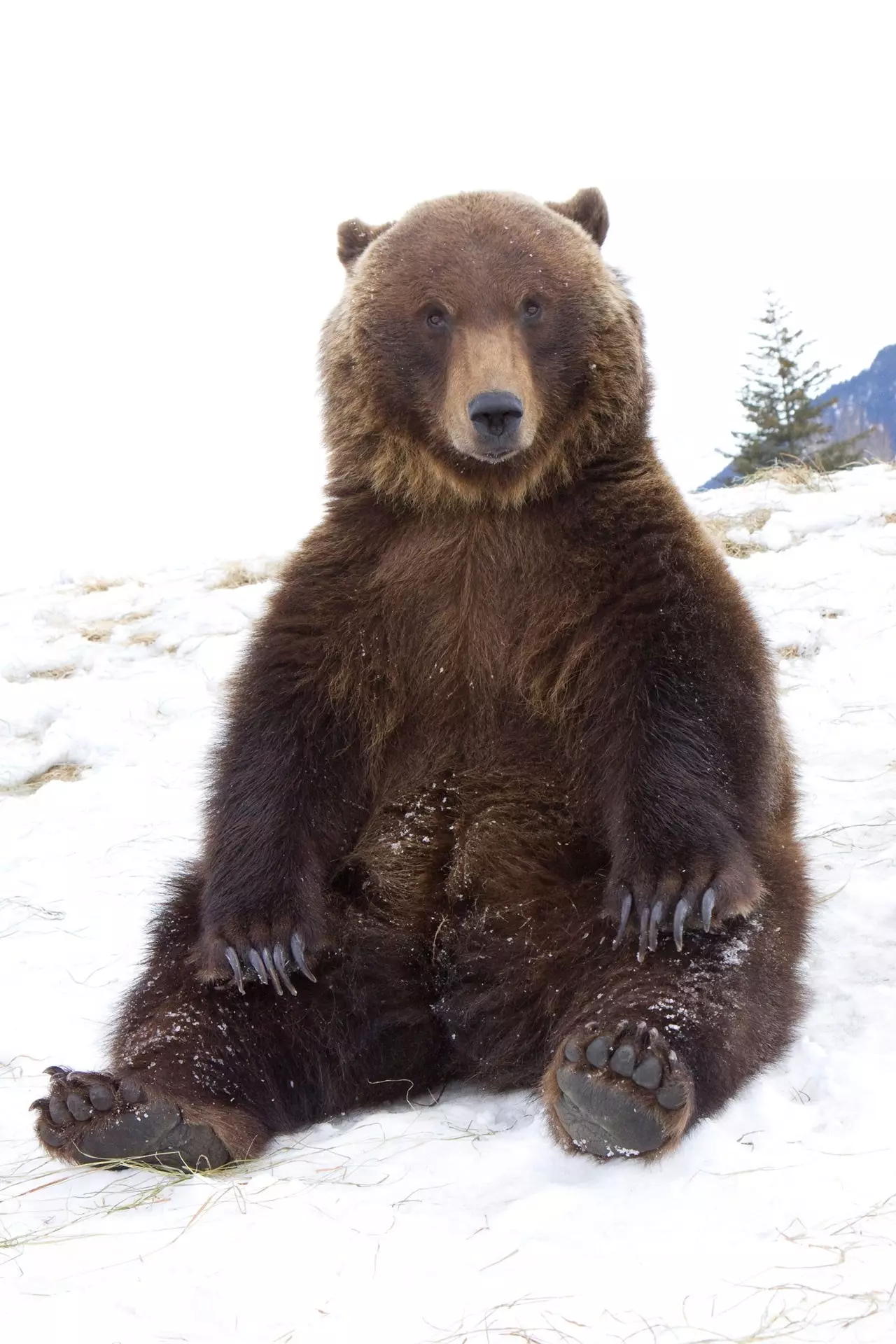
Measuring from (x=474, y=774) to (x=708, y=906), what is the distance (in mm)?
766

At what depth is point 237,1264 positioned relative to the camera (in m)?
2.32

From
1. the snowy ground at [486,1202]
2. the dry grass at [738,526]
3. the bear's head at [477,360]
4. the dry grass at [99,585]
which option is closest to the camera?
the snowy ground at [486,1202]

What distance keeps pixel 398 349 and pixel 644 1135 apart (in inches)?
91.2

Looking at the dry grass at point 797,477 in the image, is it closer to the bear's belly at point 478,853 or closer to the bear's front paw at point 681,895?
the bear's belly at point 478,853

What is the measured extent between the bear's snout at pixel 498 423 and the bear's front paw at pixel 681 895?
3.75 feet

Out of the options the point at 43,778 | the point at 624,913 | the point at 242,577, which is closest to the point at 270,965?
the point at 624,913

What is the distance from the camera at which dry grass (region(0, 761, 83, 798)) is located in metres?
6.37

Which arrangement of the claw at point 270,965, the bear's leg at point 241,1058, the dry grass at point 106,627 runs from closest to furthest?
the bear's leg at point 241,1058, the claw at point 270,965, the dry grass at point 106,627

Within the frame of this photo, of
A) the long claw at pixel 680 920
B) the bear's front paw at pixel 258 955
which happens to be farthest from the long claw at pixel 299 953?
the long claw at pixel 680 920

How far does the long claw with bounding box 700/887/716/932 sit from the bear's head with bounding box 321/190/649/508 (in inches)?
49.5

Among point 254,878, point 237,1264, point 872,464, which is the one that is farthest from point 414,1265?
point 872,464

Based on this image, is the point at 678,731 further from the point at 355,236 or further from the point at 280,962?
the point at 355,236

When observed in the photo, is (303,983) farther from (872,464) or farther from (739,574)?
(872,464)

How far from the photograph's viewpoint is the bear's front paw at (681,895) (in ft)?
9.96
